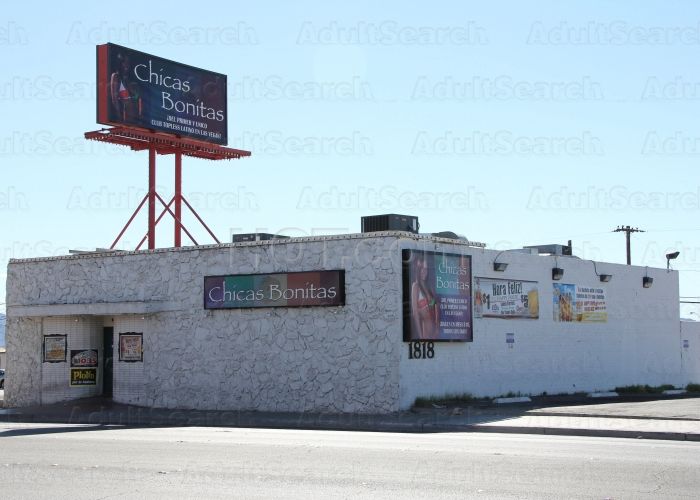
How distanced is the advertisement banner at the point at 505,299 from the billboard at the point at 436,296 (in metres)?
0.65

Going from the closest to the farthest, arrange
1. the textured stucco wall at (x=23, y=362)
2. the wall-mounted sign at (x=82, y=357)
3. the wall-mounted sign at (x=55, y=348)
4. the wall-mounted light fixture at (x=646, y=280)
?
the wall-mounted sign at (x=82, y=357), the wall-mounted sign at (x=55, y=348), the textured stucco wall at (x=23, y=362), the wall-mounted light fixture at (x=646, y=280)

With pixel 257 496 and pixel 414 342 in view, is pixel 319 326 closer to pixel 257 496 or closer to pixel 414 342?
pixel 414 342

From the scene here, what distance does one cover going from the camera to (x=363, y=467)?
13.4 m

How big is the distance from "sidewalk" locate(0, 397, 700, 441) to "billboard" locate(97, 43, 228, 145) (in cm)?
972

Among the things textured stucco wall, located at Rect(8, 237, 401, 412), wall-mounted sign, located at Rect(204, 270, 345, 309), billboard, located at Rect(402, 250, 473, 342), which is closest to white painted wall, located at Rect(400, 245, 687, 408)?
billboard, located at Rect(402, 250, 473, 342)

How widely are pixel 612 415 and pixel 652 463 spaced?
819 cm

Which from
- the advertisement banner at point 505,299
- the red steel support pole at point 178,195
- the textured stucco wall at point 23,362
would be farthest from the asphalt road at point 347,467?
the red steel support pole at point 178,195

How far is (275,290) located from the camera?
1060 inches

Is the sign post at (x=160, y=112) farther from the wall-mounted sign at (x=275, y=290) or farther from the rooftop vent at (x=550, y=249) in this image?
the rooftop vent at (x=550, y=249)

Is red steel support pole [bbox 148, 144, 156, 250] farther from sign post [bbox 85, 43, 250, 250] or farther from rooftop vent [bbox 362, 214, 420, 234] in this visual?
rooftop vent [bbox 362, 214, 420, 234]

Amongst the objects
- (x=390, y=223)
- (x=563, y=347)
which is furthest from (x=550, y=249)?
(x=390, y=223)

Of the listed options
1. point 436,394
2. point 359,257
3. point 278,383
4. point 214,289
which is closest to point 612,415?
point 436,394

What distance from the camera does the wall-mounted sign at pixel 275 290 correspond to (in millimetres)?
25891

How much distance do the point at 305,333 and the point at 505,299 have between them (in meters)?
6.29
